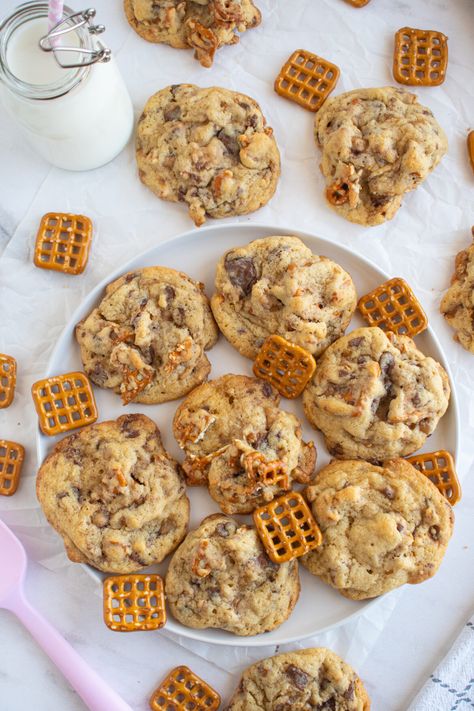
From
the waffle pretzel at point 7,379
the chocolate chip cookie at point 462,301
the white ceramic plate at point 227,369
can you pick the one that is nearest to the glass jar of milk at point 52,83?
the white ceramic plate at point 227,369

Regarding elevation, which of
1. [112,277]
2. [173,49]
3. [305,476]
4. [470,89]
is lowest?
[305,476]

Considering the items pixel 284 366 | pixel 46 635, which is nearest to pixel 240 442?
pixel 284 366

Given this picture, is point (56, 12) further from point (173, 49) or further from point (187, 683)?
point (187, 683)

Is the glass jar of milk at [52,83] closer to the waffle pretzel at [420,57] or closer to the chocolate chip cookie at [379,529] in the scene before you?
the waffle pretzel at [420,57]

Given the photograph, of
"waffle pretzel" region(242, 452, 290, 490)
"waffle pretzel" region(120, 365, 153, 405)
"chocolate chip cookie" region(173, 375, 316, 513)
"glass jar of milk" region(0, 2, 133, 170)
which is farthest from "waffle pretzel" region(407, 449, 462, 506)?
"glass jar of milk" region(0, 2, 133, 170)

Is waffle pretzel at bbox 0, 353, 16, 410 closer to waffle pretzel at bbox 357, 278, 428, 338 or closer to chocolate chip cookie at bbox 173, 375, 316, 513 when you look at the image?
chocolate chip cookie at bbox 173, 375, 316, 513

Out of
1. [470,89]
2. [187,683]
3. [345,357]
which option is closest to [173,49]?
[470,89]
